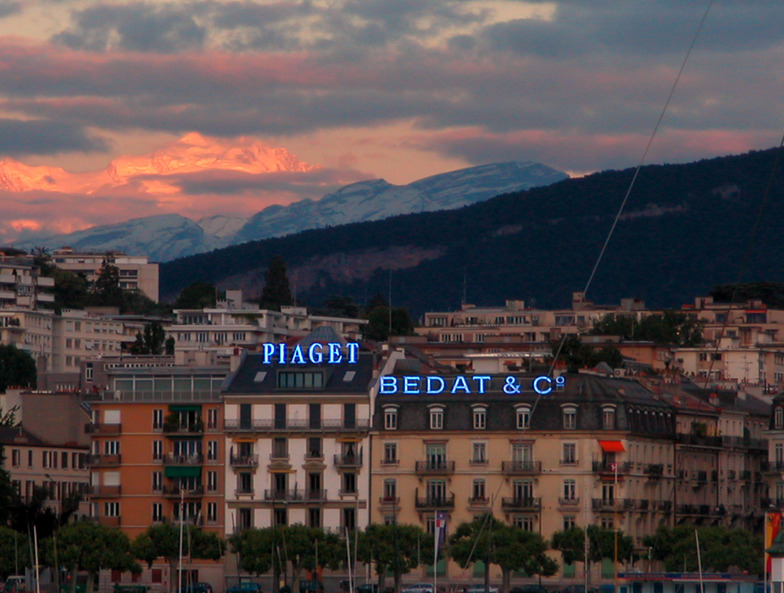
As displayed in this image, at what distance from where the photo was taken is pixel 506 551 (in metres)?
134

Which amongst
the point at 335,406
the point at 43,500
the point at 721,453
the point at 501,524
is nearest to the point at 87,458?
the point at 43,500

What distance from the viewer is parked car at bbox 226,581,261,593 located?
144750mm

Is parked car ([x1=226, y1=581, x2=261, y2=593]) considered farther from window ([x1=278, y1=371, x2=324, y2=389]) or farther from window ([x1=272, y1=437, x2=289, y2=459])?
window ([x1=278, y1=371, x2=324, y2=389])

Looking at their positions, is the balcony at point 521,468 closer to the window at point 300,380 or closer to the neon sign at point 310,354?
Answer: the window at point 300,380

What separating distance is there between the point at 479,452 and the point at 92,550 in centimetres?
2872

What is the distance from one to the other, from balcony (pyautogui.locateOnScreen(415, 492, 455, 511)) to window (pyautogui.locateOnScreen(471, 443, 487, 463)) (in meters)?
2.94

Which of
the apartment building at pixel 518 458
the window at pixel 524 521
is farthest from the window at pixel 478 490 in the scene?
the window at pixel 524 521

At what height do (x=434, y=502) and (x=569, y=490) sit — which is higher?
(x=569, y=490)

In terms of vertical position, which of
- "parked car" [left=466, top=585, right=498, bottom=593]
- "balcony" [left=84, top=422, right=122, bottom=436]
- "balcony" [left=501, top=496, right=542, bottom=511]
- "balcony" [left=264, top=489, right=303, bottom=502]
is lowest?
"parked car" [left=466, top=585, right=498, bottom=593]

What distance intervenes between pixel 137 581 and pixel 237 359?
1917 centimetres

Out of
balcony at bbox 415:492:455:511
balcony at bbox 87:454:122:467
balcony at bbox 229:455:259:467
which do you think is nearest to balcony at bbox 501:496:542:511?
balcony at bbox 415:492:455:511

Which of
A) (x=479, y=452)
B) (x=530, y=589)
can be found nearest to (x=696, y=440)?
(x=479, y=452)

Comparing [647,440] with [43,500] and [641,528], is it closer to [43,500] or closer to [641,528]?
[641,528]

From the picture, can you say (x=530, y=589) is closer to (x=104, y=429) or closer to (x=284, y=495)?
(x=284, y=495)
